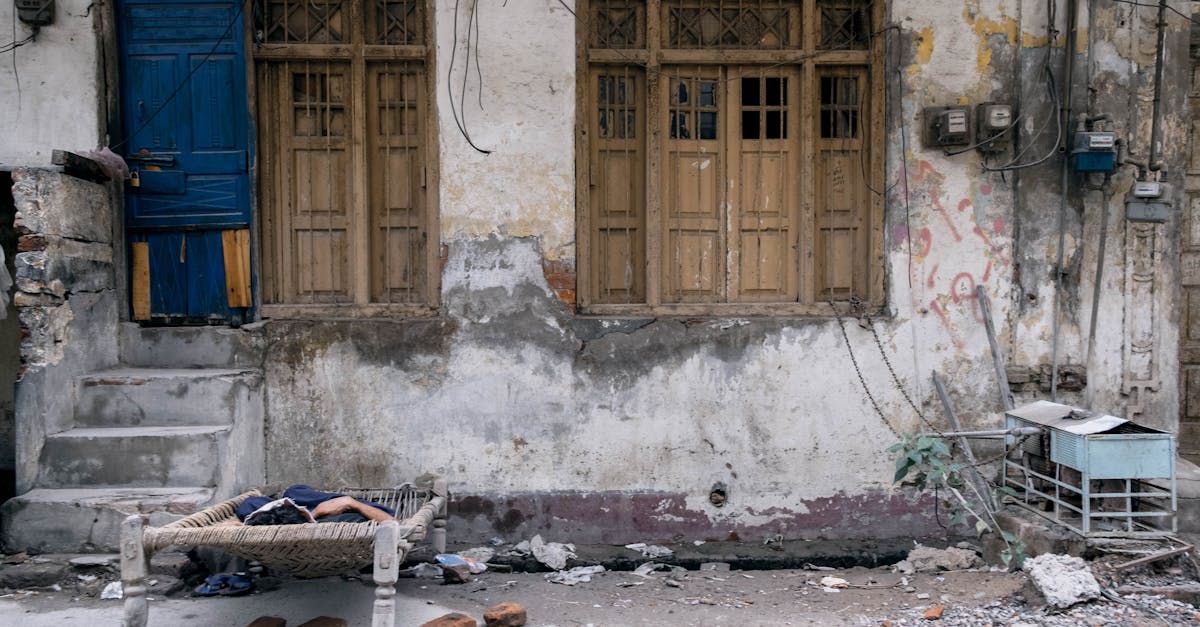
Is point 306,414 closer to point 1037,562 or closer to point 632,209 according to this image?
point 632,209

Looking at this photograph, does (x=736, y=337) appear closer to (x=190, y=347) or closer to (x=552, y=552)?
(x=552, y=552)

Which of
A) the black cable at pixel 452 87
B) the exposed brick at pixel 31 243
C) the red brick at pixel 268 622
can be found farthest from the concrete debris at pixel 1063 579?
the exposed brick at pixel 31 243

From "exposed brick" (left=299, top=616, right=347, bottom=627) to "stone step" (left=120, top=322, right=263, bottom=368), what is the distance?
6.61ft

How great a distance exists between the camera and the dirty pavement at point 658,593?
4.52 meters

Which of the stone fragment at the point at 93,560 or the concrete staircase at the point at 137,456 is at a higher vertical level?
the concrete staircase at the point at 137,456

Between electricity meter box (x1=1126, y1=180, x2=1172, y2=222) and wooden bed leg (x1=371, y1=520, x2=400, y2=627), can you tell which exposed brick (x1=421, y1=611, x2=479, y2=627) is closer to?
wooden bed leg (x1=371, y1=520, x2=400, y2=627)

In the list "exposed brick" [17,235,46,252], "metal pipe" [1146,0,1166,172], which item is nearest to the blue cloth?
"exposed brick" [17,235,46,252]

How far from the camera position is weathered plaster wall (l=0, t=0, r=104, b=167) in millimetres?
5723

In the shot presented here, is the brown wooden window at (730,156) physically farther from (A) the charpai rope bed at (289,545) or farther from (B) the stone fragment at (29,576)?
(B) the stone fragment at (29,576)

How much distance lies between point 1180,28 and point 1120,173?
1.02 metres

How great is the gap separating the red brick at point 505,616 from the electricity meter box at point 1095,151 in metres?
4.45

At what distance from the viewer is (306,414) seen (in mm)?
5910

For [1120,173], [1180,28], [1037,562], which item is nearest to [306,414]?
[1037,562]

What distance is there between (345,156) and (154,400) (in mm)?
1970
